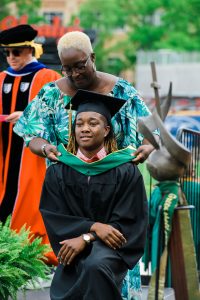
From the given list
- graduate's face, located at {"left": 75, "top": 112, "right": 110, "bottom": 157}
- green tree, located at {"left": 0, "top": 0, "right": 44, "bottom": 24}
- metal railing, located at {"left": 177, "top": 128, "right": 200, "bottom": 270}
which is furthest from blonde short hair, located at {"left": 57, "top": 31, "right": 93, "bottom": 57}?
green tree, located at {"left": 0, "top": 0, "right": 44, "bottom": 24}

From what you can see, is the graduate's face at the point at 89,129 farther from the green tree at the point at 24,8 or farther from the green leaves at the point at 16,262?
the green tree at the point at 24,8

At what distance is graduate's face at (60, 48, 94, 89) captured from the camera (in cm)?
617

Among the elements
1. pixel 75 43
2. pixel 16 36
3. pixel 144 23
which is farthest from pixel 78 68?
pixel 144 23

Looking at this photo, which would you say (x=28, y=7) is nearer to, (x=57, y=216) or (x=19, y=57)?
(x=19, y=57)

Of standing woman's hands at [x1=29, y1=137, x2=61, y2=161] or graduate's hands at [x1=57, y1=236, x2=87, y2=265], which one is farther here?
standing woman's hands at [x1=29, y1=137, x2=61, y2=161]

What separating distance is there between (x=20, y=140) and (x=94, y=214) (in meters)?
2.92

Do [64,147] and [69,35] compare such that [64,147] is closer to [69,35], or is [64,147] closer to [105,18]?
[69,35]

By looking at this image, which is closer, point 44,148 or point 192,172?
point 44,148

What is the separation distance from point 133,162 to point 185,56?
4832cm

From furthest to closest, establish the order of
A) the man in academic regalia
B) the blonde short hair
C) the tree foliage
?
the tree foliage, the man in academic regalia, the blonde short hair

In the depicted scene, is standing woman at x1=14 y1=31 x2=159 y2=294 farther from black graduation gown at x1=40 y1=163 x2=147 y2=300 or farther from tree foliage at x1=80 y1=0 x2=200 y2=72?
tree foliage at x1=80 y1=0 x2=200 y2=72

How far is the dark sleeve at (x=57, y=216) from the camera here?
225 inches

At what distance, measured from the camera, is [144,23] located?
6228cm

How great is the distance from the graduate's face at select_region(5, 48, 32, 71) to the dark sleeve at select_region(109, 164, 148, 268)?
9.57ft
